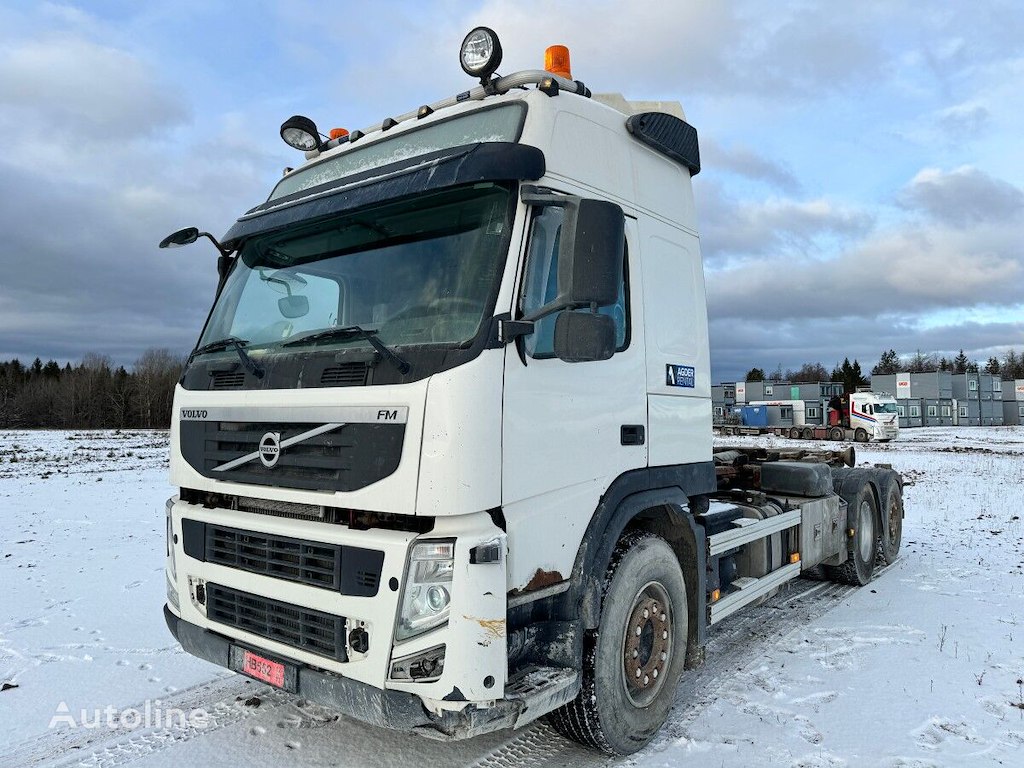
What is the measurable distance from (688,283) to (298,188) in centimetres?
253

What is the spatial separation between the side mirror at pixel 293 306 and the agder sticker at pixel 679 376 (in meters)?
2.07

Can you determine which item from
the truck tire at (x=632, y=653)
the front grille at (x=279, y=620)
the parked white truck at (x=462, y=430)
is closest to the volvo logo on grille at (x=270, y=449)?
the parked white truck at (x=462, y=430)

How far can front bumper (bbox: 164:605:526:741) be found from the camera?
2820 millimetres

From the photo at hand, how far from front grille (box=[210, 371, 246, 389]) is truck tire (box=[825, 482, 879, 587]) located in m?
6.29

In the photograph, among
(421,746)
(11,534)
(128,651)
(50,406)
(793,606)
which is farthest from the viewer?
(50,406)

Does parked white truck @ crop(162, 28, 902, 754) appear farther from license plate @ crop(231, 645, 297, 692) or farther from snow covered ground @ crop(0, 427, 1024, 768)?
snow covered ground @ crop(0, 427, 1024, 768)

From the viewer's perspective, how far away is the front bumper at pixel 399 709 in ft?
9.25

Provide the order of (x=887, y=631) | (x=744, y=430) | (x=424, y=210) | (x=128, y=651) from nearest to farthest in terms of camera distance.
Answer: (x=424, y=210) → (x=128, y=651) → (x=887, y=631) → (x=744, y=430)

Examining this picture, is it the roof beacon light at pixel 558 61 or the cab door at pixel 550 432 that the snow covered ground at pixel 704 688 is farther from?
the roof beacon light at pixel 558 61

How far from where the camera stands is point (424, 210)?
3.35m

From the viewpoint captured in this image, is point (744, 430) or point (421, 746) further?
point (744, 430)

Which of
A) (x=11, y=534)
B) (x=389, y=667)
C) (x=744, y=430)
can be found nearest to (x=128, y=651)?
Answer: (x=389, y=667)

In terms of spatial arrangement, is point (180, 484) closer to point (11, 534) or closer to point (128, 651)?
point (128, 651)

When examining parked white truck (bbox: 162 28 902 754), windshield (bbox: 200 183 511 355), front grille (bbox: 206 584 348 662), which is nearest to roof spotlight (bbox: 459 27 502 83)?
parked white truck (bbox: 162 28 902 754)
